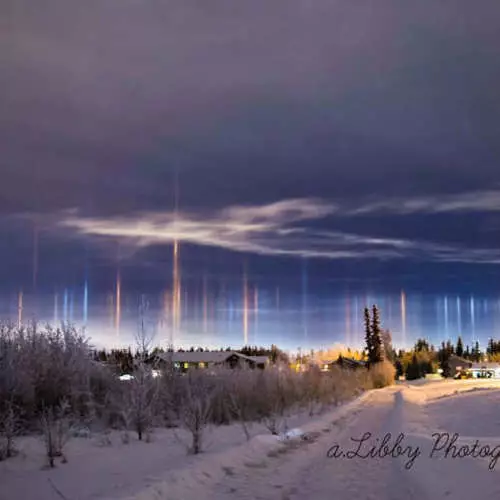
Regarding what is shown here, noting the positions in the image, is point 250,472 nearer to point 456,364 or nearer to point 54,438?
point 54,438

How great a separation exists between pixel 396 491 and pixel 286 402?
22.6m

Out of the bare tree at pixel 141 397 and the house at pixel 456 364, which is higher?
the bare tree at pixel 141 397

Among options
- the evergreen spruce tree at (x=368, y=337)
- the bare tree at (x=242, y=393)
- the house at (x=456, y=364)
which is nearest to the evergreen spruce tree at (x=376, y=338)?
the evergreen spruce tree at (x=368, y=337)

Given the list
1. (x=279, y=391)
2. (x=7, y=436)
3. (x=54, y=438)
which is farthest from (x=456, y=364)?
(x=7, y=436)

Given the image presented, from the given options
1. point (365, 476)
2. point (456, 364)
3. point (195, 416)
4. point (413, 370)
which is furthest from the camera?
point (456, 364)

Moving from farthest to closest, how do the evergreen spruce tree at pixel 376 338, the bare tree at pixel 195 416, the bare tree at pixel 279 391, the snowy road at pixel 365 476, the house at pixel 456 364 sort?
the house at pixel 456 364 < the evergreen spruce tree at pixel 376 338 < the bare tree at pixel 279 391 < the bare tree at pixel 195 416 < the snowy road at pixel 365 476

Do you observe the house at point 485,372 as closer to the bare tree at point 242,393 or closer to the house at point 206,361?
the house at point 206,361

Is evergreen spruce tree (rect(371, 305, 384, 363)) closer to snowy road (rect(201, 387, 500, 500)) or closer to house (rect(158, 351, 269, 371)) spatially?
house (rect(158, 351, 269, 371))

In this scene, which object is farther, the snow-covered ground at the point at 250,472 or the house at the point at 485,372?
the house at the point at 485,372

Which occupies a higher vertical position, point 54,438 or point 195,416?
point 195,416

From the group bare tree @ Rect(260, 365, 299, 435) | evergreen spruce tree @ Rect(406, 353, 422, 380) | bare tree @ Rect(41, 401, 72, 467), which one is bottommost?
evergreen spruce tree @ Rect(406, 353, 422, 380)

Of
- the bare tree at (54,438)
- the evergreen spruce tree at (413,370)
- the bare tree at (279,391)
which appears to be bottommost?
the evergreen spruce tree at (413,370)

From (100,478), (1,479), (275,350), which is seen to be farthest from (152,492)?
(275,350)

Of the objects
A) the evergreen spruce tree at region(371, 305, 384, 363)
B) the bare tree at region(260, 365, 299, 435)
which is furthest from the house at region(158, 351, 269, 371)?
the evergreen spruce tree at region(371, 305, 384, 363)
